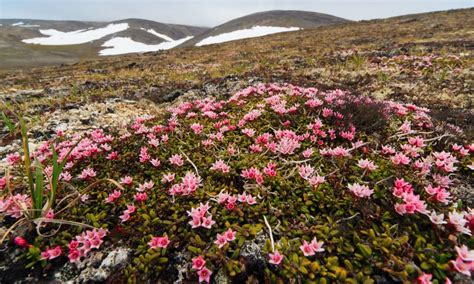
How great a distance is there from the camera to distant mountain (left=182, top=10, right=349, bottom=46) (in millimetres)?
89312

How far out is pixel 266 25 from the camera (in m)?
95.7

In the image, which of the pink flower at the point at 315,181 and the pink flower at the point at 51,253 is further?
the pink flower at the point at 315,181

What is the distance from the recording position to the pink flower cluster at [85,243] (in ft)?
9.39

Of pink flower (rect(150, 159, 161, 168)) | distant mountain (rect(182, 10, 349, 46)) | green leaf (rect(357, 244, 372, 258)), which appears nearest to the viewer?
green leaf (rect(357, 244, 372, 258))

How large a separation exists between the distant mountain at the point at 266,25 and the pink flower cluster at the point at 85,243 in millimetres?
89909

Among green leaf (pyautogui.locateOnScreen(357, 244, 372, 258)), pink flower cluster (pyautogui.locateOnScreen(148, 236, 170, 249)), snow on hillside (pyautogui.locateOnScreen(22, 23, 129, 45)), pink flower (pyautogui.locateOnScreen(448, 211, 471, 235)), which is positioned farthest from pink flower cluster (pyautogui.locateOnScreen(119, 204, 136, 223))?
snow on hillside (pyautogui.locateOnScreen(22, 23, 129, 45))

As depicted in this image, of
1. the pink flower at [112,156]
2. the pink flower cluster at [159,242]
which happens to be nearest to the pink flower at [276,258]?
the pink flower cluster at [159,242]

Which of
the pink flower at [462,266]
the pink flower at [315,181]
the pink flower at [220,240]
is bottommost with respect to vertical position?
the pink flower at [220,240]

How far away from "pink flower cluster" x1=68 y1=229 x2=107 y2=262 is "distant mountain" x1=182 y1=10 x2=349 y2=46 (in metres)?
89.9

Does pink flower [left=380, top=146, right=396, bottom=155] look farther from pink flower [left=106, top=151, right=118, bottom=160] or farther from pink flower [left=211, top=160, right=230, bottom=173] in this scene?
pink flower [left=106, top=151, right=118, bottom=160]

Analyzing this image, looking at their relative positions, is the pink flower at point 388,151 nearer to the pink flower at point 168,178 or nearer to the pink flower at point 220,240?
the pink flower at point 220,240

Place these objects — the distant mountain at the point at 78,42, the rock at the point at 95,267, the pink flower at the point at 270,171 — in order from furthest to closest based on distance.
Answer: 1. the distant mountain at the point at 78,42
2. the pink flower at the point at 270,171
3. the rock at the point at 95,267

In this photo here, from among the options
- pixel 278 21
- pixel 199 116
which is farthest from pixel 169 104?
pixel 278 21

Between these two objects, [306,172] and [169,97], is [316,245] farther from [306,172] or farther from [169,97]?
[169,97]
